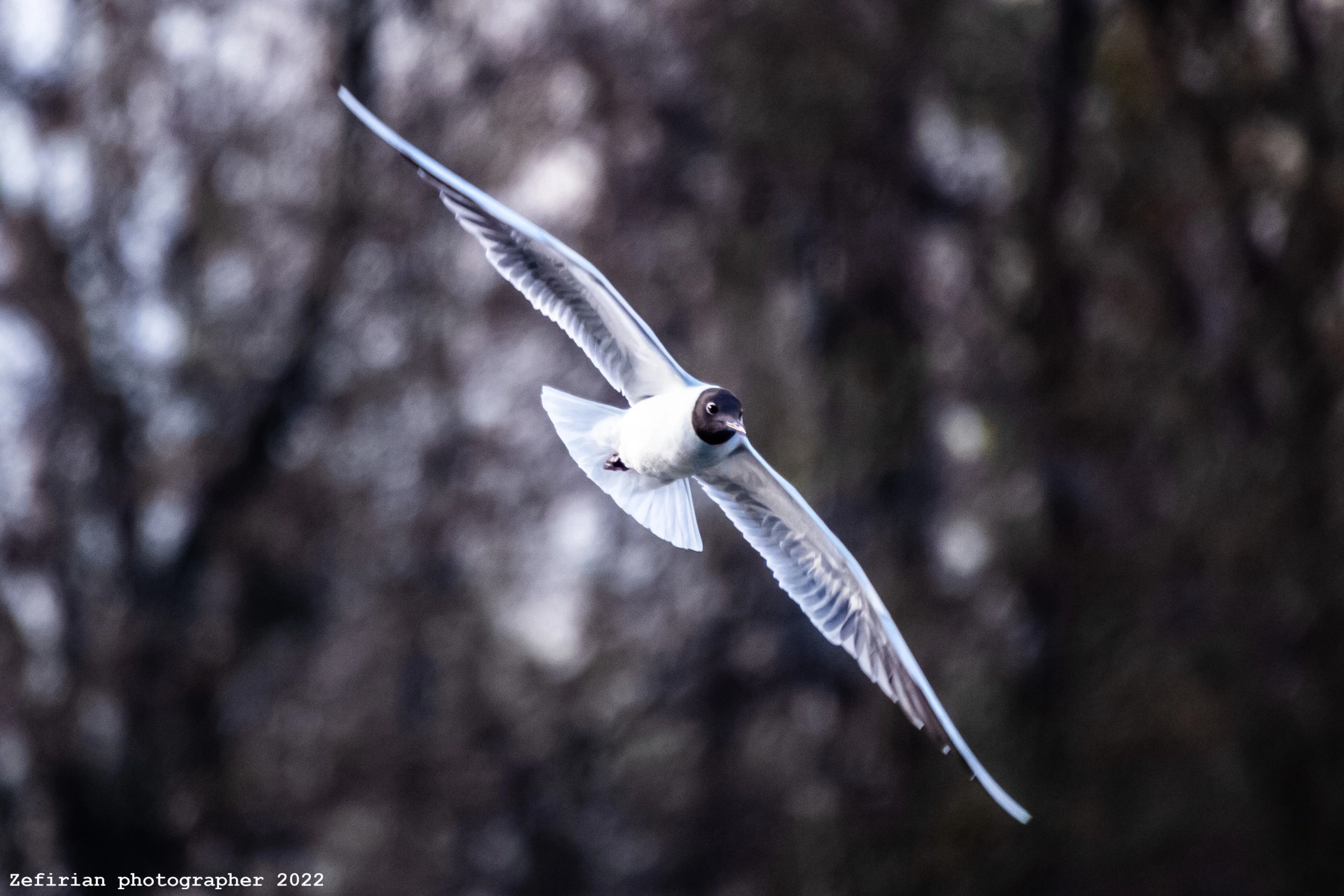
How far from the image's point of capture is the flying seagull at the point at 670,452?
1333 millimetres

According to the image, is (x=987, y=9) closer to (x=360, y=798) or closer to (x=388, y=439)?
(x=388, y=439)

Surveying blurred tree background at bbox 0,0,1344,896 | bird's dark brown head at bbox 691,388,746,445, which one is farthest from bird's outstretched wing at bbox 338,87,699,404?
blurred tree background at bbox 0,0,1344,896

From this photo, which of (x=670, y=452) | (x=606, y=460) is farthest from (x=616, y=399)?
(x=670, y=452)

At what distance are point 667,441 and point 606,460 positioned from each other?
20cm

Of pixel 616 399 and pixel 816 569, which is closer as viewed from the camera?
pixel 816 569

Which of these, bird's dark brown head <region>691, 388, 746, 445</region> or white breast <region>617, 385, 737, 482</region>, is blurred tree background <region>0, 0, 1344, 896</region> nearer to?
white breast <region>617, 385, 737, 482</region>

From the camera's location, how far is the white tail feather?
4.99 ft

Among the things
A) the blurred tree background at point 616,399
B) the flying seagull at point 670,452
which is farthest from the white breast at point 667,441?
the blurred tree background at point 616,399

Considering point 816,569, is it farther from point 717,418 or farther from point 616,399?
point 616,399

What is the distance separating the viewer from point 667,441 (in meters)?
1.34

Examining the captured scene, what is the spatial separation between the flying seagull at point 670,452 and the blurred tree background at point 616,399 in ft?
5.36

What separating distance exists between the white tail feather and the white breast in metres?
0.06

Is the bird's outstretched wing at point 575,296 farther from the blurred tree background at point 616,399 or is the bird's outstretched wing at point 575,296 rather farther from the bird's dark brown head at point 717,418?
the blurred tree background at point 616,399

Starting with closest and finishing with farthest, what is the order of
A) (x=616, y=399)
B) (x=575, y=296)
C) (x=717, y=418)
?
(x=717, y=418) → (x=575, y=296) → (x=616, y=399)
